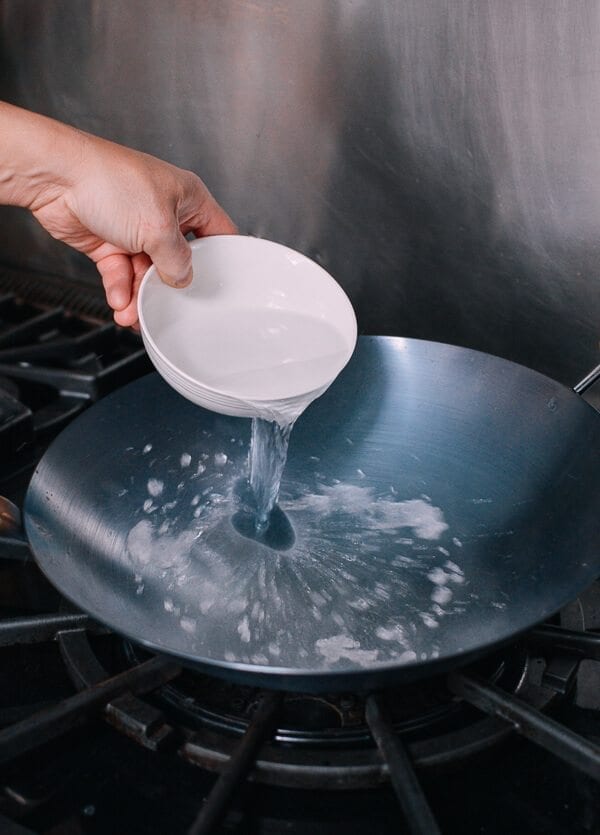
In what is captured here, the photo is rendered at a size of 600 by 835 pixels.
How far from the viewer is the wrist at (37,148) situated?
65cm

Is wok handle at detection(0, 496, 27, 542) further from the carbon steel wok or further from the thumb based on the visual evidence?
the thumb

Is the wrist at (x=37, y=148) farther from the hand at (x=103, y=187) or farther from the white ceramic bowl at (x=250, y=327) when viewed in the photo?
the white ceramic bowl at (x=250, y=327)

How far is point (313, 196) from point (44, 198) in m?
0.27

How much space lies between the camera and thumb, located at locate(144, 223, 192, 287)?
24.9 inches

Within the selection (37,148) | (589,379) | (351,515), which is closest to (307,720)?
(351,515)

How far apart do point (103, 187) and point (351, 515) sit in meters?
0.32

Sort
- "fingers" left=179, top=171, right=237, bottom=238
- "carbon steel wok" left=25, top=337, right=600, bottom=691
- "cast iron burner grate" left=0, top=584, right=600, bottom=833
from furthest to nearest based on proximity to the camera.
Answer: "fingers" left=179, top=171, right=237, bottom=238 → "carbon steel wok" left=25, top=337, right=600, bottom=691 → "cast iron burner grate" left=0, top=584, right=600, bottom=833

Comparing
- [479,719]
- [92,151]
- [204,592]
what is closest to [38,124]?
[92,151]

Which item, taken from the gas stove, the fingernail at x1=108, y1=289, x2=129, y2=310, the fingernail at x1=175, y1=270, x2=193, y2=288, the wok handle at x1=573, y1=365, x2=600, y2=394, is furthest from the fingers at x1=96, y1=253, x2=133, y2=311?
the wok handle at x1=573, y1=365, x2=600, y2=394

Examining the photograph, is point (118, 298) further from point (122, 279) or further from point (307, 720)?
point (307, 720)

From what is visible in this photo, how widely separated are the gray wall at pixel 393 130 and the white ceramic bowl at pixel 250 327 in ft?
0.57

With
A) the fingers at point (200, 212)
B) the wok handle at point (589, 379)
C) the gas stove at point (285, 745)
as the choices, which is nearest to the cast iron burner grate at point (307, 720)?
the gas stove at point (285, 745)

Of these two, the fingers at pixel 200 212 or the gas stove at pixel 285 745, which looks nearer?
the gas stove at pixel 285 745

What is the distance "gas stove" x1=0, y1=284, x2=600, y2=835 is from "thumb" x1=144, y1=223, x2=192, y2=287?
25 centimetres
